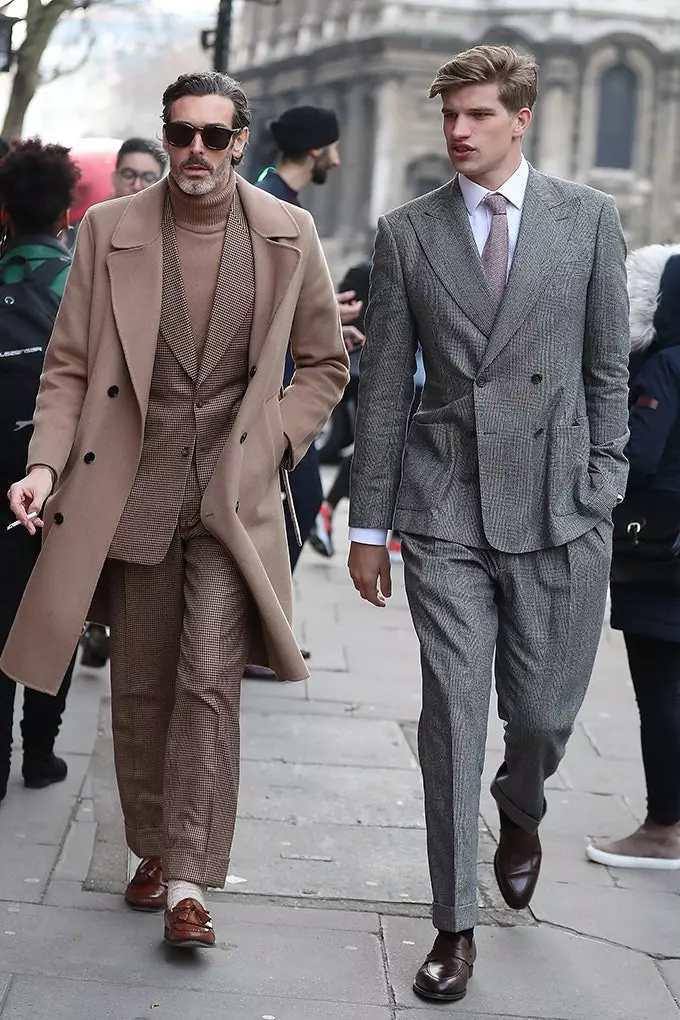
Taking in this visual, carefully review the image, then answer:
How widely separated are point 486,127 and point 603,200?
13.1 inches

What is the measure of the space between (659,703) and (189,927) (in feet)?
5.71

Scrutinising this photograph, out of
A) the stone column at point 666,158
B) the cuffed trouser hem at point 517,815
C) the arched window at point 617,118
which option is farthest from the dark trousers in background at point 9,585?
the arched window at point 617,118

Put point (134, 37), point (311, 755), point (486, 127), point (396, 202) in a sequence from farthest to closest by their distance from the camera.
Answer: point (134, 37), point (396, 202), point (311, 755), point (486, 127)

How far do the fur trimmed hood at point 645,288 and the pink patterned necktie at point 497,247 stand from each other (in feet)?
3.38

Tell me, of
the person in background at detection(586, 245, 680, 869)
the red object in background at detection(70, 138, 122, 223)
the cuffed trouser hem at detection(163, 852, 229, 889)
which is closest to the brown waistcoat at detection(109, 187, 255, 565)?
the cuffed trouser hem at detection(163, 852, 229, 889)

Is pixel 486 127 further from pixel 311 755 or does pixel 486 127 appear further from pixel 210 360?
pixel 311 755

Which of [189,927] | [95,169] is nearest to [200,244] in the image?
[189,927]

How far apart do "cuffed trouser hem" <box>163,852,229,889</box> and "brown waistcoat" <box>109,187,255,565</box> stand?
2.25ft

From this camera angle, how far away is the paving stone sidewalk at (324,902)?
13.0ft

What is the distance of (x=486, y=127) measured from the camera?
159 inches

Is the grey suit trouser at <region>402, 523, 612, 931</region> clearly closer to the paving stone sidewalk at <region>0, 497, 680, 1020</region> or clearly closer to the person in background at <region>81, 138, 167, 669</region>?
the paving stone sidewalk at <region>0, 497, 680, 1020</region>

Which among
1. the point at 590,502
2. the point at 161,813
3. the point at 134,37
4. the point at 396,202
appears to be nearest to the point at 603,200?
the point at 590,502

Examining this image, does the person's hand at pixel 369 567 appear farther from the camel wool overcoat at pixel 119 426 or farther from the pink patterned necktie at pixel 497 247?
the pink patterned necktie at pixel 497 247

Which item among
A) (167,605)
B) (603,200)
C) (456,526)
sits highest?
(603,200)
